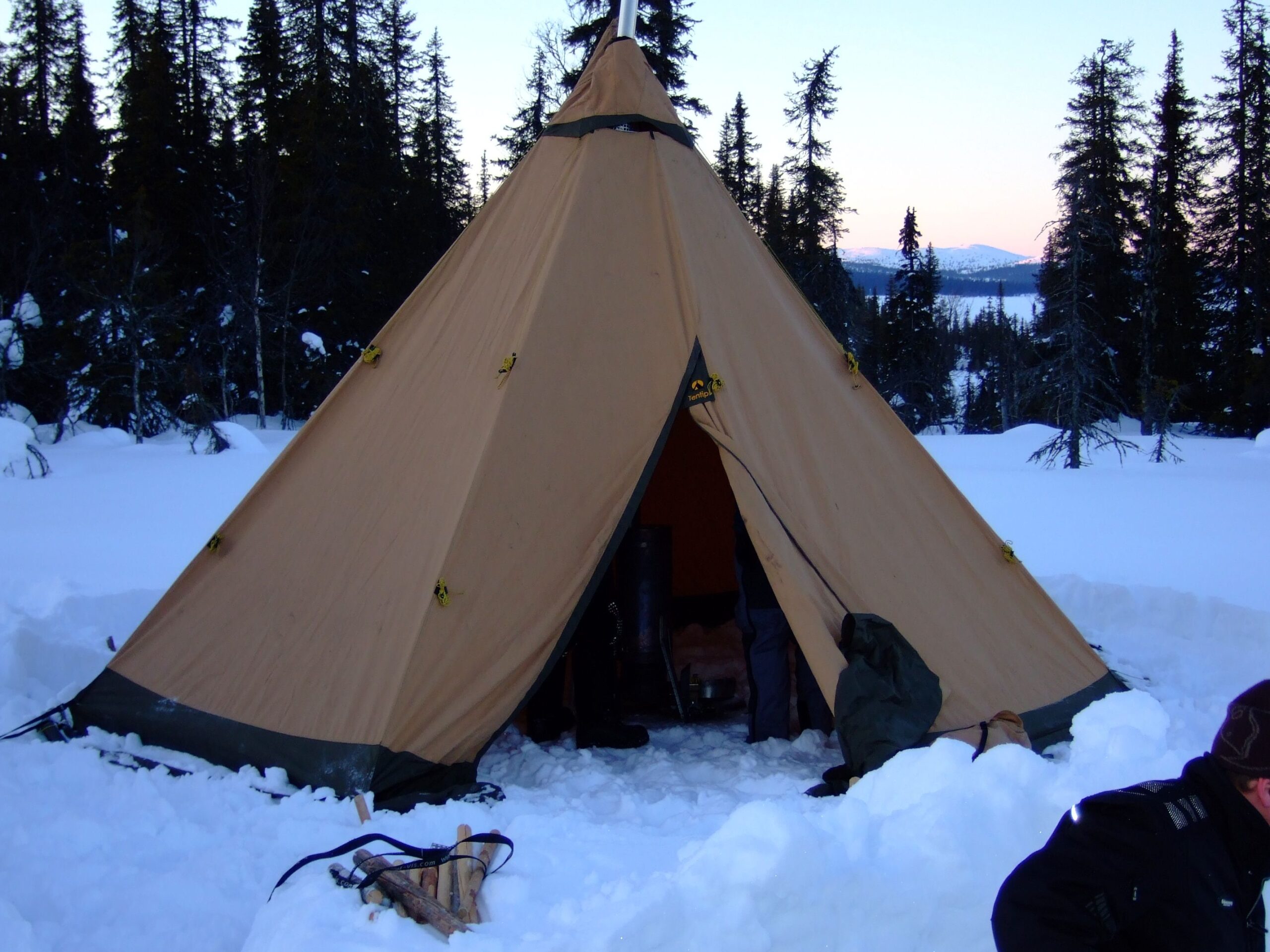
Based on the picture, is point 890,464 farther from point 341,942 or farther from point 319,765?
point 341,942

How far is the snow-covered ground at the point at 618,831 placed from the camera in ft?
7.93

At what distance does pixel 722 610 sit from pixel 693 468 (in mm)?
1140

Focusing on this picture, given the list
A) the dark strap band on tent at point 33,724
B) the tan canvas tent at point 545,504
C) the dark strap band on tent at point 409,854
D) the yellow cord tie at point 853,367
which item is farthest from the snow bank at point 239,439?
the dark strap band on tent at point 409,854

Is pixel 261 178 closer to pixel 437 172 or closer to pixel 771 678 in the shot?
pixel 437 172

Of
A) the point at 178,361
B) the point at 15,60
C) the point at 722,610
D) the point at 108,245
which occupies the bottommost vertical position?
the point at 722,610

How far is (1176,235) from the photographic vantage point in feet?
92.0

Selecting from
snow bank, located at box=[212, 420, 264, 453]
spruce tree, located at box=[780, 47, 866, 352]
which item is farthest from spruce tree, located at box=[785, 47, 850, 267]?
snow bank, located at box=[212, 420, 264, 453]

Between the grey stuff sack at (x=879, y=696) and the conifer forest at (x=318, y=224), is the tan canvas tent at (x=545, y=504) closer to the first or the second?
the grey stuff sack at (x=879, y=696)

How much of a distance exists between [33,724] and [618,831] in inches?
112

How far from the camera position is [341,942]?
2.53 metres

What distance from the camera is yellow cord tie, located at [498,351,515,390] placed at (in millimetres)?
4266

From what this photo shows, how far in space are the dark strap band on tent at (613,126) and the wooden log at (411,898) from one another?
377 cm

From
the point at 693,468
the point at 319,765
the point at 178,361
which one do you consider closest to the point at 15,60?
the point at 178,361

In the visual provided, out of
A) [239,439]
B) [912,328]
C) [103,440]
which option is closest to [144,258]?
[103,440]
